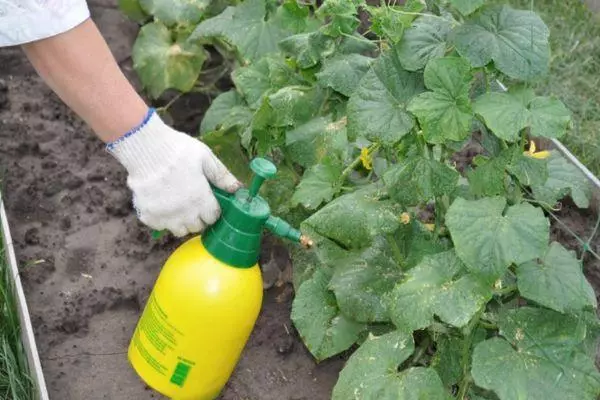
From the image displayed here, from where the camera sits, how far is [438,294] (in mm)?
2029

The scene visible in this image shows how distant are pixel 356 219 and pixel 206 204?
13.1 inches

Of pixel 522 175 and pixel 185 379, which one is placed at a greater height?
pixel 522 175

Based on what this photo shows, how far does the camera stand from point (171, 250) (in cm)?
295

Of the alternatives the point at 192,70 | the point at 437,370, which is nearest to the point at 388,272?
the point at 437,370

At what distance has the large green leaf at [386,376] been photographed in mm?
2066

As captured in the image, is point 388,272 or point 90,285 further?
point 90,285

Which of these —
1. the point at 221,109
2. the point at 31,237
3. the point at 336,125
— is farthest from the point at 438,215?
the point at 31,237

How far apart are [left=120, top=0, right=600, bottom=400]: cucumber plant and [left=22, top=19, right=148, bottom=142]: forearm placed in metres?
0.48

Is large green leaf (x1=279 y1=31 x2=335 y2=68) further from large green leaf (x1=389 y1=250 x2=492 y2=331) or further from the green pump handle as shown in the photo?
large green leaf (x1=389 y1=250 x2=492 y2=331)

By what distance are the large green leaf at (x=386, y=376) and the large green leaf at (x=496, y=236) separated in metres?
0.28

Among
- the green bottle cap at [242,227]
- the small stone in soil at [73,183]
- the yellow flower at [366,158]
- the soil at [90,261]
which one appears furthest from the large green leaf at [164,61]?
the green bottle cap at [242,227]

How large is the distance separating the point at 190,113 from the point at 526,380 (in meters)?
1.80

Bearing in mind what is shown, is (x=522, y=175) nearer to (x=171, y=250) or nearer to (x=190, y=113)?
(x=171, y=250)

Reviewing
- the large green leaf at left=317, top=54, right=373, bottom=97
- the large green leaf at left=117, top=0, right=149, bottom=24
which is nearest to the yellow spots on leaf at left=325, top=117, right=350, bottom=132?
the large green leaf at left=317, top=54, right=373, bottom=97
